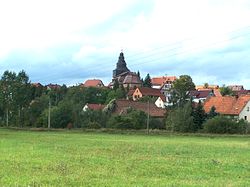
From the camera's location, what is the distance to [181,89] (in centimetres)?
14825

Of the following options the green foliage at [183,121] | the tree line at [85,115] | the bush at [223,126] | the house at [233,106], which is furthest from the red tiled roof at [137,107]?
the bush at [223,126]

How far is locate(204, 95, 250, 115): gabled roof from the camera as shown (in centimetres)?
12358

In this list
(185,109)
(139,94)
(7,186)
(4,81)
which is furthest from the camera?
(139,94)

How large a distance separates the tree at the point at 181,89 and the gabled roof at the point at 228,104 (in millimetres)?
→ 7227

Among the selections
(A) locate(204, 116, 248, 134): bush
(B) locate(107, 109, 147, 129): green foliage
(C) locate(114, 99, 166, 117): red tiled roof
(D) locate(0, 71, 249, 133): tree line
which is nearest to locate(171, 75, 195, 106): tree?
(D) locate(0, 71, 249, 133): tree line

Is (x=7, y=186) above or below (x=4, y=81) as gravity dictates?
below

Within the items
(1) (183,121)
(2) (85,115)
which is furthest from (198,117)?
(2) (85,115)

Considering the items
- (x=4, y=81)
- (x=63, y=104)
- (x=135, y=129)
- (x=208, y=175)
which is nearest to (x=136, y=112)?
(x=135, y=129)

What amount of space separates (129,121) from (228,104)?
3546cm

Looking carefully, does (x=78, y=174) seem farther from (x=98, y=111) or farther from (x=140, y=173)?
(x=98, y=111)

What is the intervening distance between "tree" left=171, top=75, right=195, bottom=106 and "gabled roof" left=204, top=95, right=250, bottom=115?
285 inches

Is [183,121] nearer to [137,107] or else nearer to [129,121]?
[129,121]

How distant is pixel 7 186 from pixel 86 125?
300 feet

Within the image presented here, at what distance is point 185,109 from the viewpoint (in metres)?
97.4
